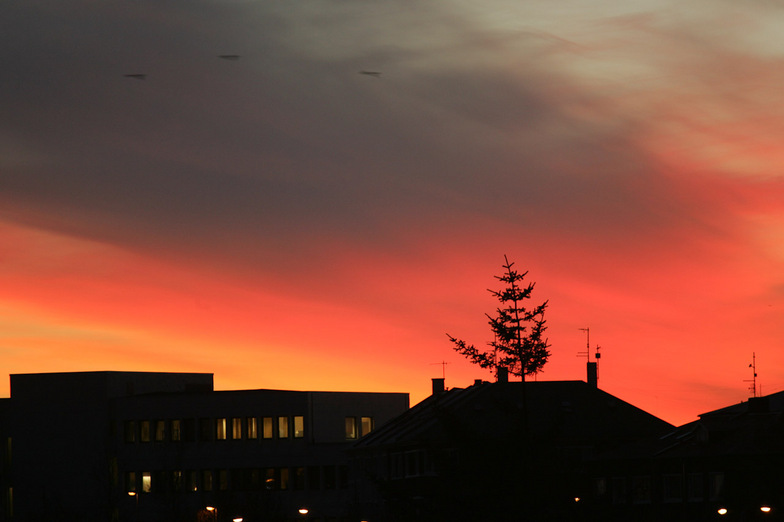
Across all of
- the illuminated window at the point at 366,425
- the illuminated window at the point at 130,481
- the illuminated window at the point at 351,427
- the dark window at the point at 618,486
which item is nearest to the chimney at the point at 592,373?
the dark window at the point at 618,486

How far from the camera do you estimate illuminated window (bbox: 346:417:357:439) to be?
121938 mm

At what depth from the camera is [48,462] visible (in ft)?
395

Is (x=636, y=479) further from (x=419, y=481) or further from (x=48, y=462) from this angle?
(x=48, y=462)

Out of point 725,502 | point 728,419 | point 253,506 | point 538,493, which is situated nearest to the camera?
point 538,493

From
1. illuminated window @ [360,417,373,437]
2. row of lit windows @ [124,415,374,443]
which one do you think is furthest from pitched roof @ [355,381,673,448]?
illuminated window @ [360,417,373,437]

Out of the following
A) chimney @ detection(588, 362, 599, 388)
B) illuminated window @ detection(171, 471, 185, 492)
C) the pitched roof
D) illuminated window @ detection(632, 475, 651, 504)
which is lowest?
illuminated window @ detection(632, 475, 651, 504)

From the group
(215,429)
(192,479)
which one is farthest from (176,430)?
(192,479)

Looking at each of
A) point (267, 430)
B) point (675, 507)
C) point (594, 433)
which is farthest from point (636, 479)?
point (267, 430)

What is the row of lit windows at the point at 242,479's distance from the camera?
11675cm

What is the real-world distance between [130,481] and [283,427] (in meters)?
14.9

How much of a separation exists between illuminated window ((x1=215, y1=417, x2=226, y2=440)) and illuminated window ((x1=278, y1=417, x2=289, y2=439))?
16.1ft

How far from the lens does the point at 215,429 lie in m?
121

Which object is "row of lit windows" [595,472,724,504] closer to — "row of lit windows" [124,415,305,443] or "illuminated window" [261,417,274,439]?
"row of lit windows" [124,415,305,443]

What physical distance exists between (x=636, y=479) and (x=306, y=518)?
42.3 m
